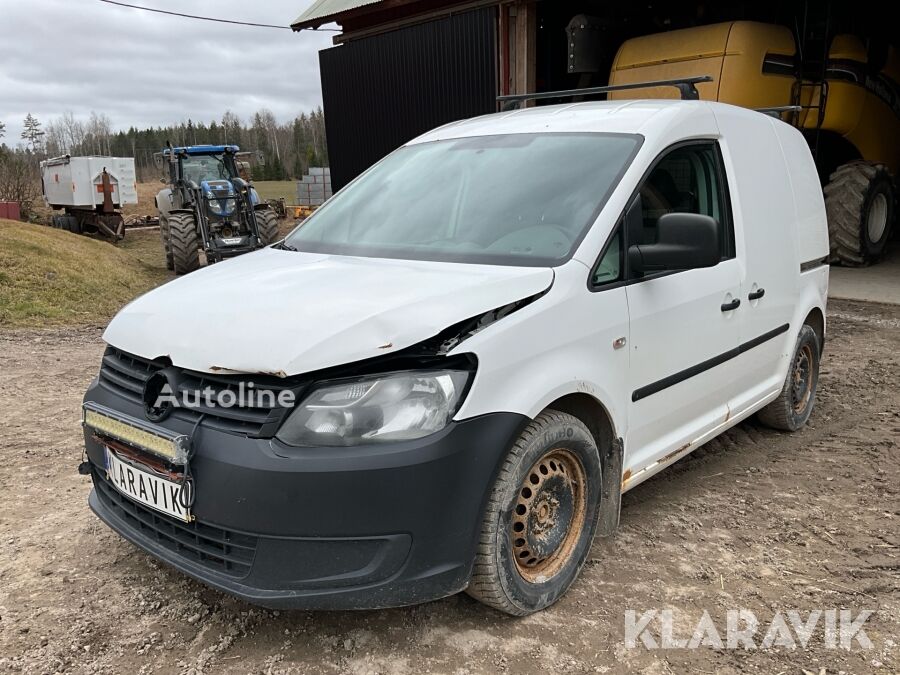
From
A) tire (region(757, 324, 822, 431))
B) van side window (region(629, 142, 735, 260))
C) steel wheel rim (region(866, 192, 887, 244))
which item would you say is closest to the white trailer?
steel wheel rim (region(866, 192, 887, 244))

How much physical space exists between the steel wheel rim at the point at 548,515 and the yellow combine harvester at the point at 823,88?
313 inches

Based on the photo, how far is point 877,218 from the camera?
11.0 m

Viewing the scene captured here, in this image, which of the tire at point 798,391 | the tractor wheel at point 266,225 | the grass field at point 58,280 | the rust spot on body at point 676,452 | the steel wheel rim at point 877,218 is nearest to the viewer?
the rust spot on body at point 676,452

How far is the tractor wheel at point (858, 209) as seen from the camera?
33.9ft

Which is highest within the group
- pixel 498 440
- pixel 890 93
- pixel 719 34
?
pixel 719 34

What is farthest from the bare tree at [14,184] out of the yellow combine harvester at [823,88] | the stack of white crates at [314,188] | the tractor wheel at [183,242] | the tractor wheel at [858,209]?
the tractor wheel at [858,209]

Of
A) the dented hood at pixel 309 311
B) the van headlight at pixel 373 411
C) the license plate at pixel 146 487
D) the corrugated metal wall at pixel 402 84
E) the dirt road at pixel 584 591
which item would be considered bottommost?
the dirt road at pixel 584 591

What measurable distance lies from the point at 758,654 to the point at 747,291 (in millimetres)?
1742

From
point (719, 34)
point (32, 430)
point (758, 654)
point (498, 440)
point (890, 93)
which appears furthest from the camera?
point (890, 93)

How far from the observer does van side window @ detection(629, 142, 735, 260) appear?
3041 mm

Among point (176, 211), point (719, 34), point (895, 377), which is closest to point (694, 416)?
point (895, 377)

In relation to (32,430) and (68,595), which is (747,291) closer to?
(68,595)

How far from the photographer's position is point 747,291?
356cm

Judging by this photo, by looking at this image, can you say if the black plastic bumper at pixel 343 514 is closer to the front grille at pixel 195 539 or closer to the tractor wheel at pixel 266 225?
the front grille at pixel 195 539
